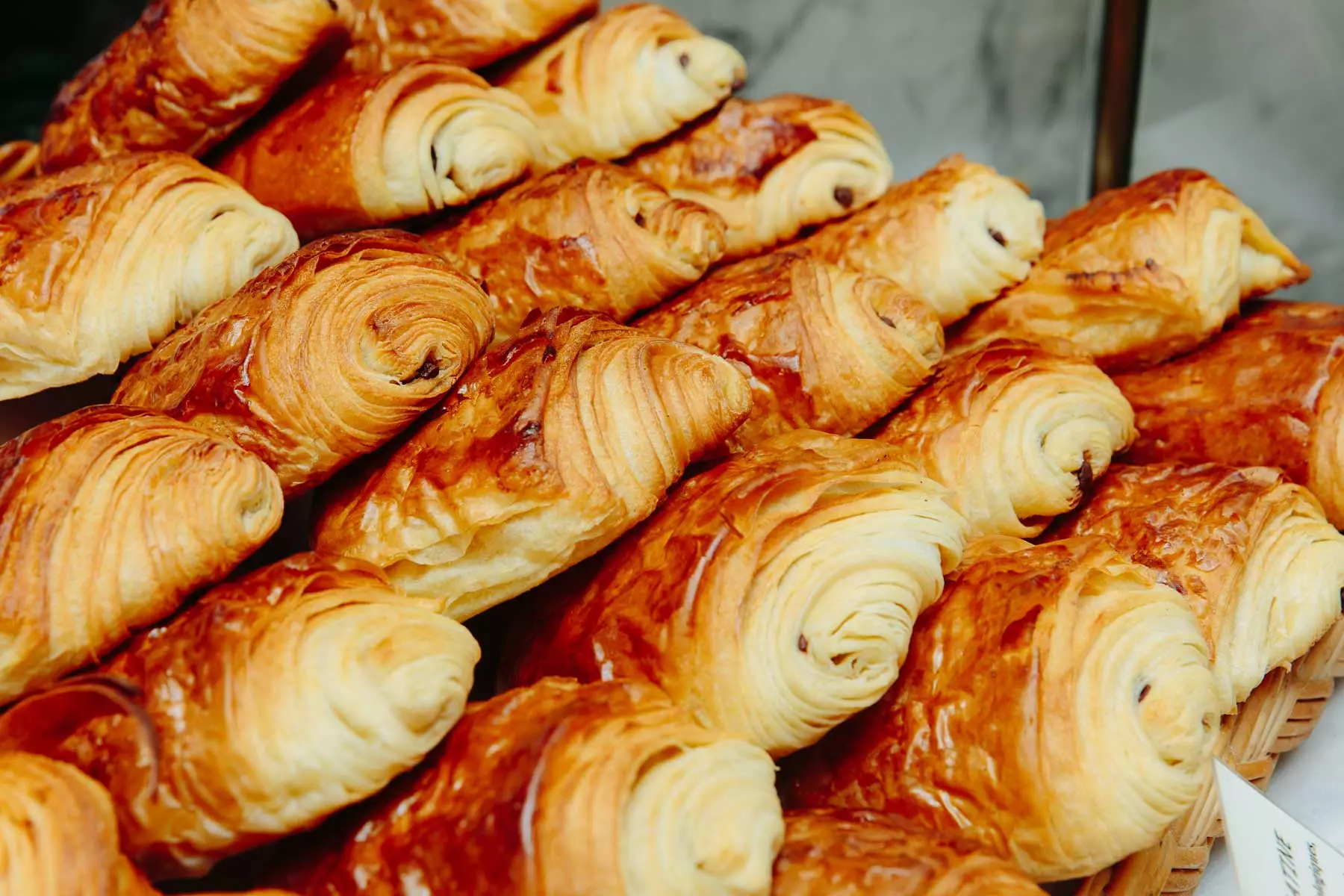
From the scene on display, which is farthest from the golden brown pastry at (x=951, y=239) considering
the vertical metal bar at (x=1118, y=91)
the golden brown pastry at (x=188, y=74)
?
the vertical metal bar at (x=1118, y=91)

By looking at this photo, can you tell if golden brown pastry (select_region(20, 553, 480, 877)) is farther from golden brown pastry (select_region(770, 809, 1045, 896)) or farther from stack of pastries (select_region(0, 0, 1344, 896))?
golden brown pastry (select_region(770, 809, 1045, 896))

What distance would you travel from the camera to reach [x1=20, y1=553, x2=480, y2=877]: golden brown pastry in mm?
1336

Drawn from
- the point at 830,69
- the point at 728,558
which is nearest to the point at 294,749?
the point at 728,558

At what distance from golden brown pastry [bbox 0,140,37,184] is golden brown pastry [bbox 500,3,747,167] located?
1.05 meters

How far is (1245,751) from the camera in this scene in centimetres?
186

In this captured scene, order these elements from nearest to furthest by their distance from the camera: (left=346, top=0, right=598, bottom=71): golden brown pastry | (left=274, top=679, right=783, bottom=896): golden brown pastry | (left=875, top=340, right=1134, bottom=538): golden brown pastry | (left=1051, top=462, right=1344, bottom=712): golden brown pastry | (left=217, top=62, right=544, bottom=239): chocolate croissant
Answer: (left=274, top=679, right=783, bottom=896): golden brown pastry, (left=1051, top=462, right=1344, bottom=712): golden brown pastry, (left=875, top=340, right=1134, bottom=538): golden brown pastry, (left=217, top=62, right=544, bottom=239): chocolate croissant, (left=346, top=0, right=598, bottom=71): golden brown pastry

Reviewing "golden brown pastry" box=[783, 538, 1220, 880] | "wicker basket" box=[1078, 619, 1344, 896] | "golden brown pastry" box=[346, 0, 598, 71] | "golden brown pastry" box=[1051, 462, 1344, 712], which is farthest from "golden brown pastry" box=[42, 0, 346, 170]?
"wicker basket" box=[1078, 619, 1344, 896]

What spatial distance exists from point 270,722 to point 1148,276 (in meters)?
1.70

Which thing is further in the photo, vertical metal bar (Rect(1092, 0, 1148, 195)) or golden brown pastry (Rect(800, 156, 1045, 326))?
vertical metal bar (Rect(1092, 0, 1148, 195))

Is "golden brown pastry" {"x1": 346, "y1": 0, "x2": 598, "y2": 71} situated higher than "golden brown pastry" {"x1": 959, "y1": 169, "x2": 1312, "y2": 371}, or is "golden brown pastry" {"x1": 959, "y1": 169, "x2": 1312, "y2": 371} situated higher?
"golden brown pastry" {"x1": 346, "y1": 0, "x2": 598, "y2": 71}

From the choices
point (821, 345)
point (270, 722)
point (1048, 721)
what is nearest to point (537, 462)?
point (270, 722)

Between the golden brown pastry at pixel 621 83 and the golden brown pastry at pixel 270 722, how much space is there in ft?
4.09

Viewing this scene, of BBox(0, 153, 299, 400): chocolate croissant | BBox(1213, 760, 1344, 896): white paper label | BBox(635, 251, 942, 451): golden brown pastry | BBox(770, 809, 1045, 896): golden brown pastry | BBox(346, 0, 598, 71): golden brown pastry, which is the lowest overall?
BBox(1213, 760, 1344, 896): white paper label

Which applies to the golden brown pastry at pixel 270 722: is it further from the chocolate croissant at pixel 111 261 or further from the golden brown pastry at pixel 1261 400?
the golden brown pastry at pixel 1261 400
